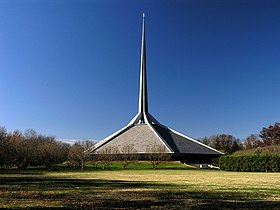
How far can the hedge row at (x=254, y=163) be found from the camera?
37094 mm

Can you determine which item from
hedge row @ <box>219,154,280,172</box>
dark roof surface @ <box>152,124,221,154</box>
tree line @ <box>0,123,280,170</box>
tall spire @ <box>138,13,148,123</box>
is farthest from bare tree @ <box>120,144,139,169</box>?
tall spire @ <box>138,13,148,123</box>

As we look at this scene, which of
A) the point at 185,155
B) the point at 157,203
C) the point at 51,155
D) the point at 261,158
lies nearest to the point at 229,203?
the point at 157,203

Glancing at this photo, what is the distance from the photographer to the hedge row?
1460 inches

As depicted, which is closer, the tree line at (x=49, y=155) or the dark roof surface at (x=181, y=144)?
the tree line at (x=49, y=155)

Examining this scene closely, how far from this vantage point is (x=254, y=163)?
127 ft

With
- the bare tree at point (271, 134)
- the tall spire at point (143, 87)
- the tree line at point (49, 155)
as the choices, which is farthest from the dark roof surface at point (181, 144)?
the bare tree at point (271, 134)

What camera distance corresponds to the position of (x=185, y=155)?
61844 mm

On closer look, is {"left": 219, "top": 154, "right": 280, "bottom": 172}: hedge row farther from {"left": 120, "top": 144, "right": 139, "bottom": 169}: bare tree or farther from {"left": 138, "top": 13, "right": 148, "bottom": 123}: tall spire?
{"left": 138, "top": 13, "right": 148, "bottom": 123}: tall spire

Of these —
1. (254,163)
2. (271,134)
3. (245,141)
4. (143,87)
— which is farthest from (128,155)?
(245,141)

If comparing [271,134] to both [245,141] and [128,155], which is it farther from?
[128,155]

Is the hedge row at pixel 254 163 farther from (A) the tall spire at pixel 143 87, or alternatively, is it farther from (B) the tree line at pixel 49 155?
(A) the tall spire at pixel 143 87

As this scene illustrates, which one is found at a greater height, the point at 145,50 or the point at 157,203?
the point at 145,50

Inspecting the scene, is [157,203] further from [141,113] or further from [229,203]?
[141,113]

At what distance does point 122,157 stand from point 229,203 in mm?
44725
